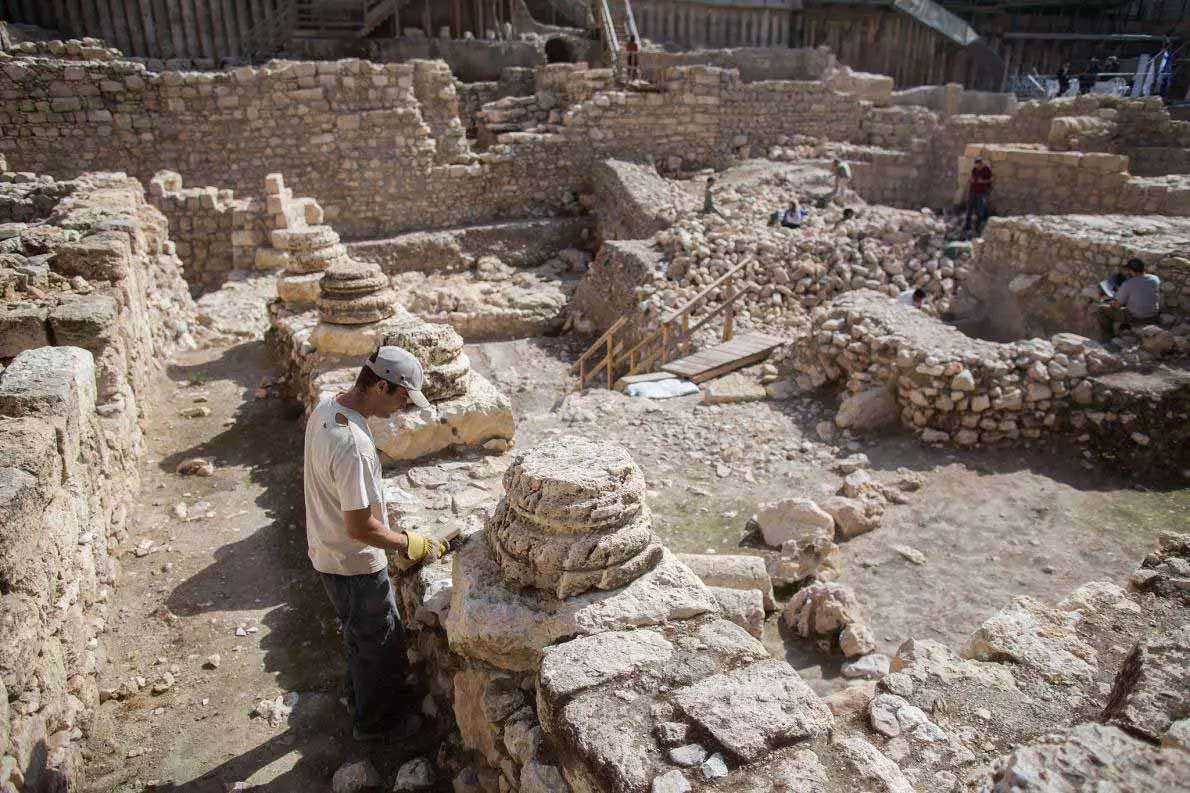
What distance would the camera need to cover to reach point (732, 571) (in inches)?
195

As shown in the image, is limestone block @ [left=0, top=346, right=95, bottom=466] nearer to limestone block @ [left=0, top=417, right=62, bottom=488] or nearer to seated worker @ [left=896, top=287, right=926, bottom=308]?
limestone block @ [left=0, top=417, right=62, bottom=488]

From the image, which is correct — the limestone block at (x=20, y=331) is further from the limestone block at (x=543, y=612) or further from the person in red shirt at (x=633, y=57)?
the person in red shirt at (x=633, y=57)

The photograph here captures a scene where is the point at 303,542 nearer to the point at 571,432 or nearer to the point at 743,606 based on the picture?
the point at 743,606

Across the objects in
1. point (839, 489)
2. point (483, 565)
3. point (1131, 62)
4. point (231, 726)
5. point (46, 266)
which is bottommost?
point (839, 489)

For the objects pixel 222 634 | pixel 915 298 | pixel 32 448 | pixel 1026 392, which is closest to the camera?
pixel 32 448

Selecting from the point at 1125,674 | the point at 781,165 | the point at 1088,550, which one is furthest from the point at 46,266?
the point at 781,165

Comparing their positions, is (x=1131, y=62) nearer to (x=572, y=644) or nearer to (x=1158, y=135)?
(x=1158, y=135)

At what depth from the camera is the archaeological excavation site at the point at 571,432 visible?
2.93m

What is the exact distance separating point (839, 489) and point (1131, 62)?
2371 cm

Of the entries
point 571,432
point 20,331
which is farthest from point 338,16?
point 20,331

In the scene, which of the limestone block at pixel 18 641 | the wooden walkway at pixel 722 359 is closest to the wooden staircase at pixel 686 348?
the wooden walkway at pixel 722 359

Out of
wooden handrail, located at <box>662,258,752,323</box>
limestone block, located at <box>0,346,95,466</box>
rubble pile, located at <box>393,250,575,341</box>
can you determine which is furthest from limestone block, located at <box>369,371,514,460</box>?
rubble pile, located at <box>393,250,575,341</box>

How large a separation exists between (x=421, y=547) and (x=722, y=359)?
6567mm

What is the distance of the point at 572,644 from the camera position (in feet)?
9.23
